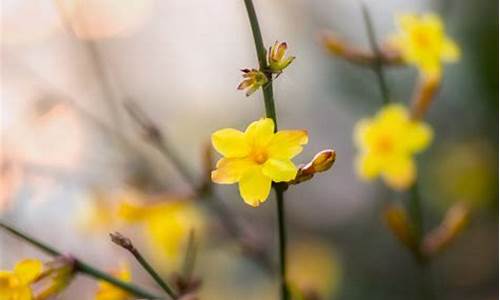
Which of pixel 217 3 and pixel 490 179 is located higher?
pixel 217 3

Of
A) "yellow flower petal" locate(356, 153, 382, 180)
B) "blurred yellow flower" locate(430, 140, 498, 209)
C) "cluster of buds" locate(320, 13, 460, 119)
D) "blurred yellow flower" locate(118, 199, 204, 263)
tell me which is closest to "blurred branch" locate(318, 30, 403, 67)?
"cluster of buds" locate(320, 13, 460, 119)

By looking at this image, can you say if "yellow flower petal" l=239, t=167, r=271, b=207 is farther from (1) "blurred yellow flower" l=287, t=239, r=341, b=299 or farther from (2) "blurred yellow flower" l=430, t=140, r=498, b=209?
(2) "blurred yellow flower" l=430, t=140, r=498, b=209

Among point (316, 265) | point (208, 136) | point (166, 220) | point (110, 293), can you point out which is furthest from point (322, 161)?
point (208, 136)

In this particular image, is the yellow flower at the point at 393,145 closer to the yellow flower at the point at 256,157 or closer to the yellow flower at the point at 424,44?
the yellow flower at the point at 424,44

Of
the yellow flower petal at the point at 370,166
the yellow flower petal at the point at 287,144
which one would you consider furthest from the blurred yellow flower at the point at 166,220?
the yellow flower petal at the point at 287,144

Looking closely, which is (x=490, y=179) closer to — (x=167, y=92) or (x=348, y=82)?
(x=348, y=82)

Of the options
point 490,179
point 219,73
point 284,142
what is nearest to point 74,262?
Result: point 284,142
